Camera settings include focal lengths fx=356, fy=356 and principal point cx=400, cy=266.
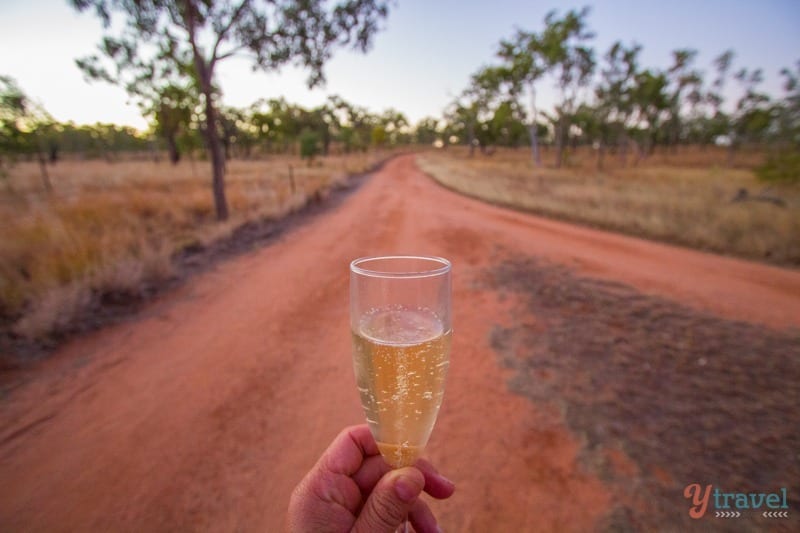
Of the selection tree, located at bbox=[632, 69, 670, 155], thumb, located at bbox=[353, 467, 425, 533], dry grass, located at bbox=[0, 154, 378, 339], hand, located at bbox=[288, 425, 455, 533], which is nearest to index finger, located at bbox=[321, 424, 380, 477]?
hand, located at bbox=[288, 425, 455, 533]

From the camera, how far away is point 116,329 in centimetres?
425

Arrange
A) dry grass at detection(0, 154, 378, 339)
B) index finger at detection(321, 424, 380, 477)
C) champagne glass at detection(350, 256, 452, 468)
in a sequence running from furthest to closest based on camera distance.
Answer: dry grass at detection(0, 154, 378, 339) → index finger at detection(321, 424, 380, 477) → champagne glass at detection(350, 256, 452, 468)

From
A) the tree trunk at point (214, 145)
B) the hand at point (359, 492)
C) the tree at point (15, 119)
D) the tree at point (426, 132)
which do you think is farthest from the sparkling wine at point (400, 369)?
the tree at point (426, 132)

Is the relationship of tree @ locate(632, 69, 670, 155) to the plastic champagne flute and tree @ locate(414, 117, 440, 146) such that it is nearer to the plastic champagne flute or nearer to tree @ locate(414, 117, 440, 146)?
the plastic champagne flute

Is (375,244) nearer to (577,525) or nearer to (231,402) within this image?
(231,402)

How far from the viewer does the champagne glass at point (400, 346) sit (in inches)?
37.2

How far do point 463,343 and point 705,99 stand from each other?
55056mm

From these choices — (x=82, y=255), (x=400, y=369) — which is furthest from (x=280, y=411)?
(x=82, y=255)

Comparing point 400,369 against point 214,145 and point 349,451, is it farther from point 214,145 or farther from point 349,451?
point 214,145

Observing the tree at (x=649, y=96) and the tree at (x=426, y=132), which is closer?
the tree at (x=649, y=96)

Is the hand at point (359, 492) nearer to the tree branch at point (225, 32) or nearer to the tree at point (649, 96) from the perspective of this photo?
the tree branch at point (225, 32)

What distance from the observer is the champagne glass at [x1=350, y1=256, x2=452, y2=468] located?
3.10ft

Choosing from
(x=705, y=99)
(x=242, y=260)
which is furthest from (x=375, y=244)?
(x=705, y=99)

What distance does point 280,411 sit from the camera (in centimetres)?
294
